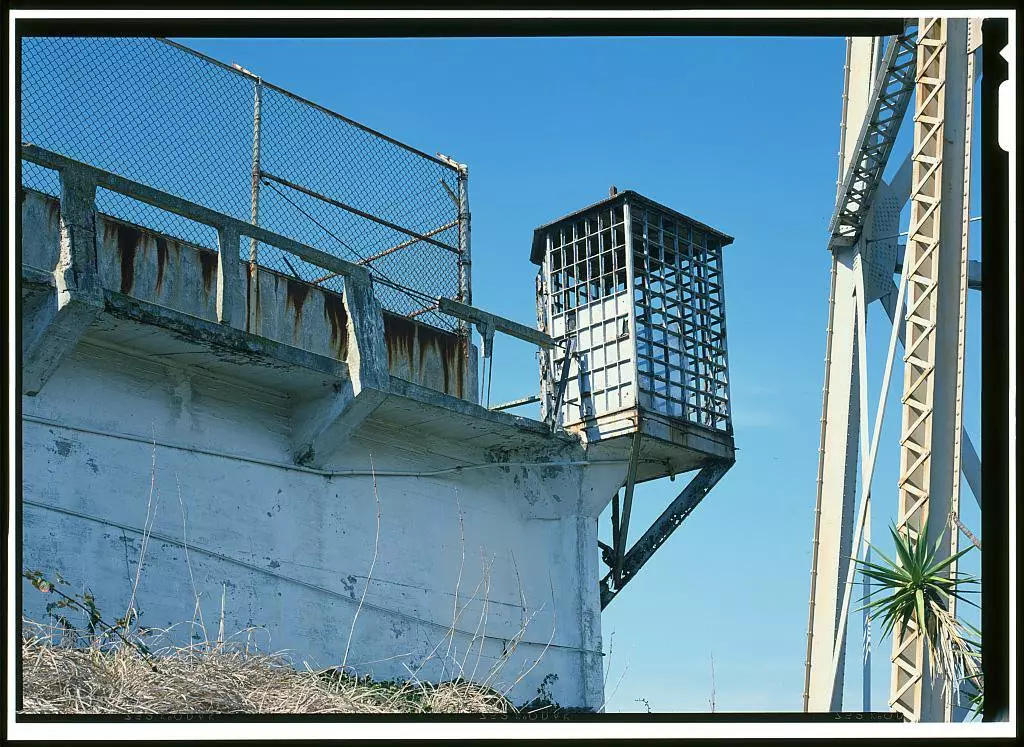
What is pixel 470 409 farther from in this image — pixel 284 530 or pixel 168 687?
pixel 168 687

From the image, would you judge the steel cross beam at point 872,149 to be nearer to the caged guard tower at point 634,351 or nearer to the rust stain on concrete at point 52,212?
the caged guard tower at point 634,351

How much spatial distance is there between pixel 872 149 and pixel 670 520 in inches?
189

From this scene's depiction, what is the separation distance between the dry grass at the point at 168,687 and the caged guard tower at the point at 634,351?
6.48 metres

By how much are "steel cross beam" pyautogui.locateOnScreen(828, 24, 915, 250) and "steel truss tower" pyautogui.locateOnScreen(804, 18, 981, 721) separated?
1 cm

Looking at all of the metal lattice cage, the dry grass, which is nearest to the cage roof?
the metal lattice cage

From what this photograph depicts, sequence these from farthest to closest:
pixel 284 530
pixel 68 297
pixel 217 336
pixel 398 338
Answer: pixel 398 338, pixel 284 530, pixel 217 336, pixel 68 297

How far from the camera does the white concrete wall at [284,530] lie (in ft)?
32.8

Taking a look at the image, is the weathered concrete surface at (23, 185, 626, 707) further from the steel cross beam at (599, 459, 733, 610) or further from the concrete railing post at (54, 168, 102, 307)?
the steel cross beam at (599, 459, 733, 610)

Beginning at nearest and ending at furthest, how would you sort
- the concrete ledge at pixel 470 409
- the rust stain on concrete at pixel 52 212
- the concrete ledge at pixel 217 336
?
the concrete ledge at pixel 217 336
the rust stain on concrete at pixel 52 212
the concrete ledge at pixel 470 409

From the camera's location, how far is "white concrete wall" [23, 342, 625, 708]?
32.8 ft

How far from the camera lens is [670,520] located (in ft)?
48.7

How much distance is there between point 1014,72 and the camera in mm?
4926

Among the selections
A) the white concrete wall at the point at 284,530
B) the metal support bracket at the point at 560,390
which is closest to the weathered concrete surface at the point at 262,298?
the white concrete wall at the point at 284,530

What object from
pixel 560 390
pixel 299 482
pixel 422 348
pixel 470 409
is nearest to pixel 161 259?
pixel 299 482
